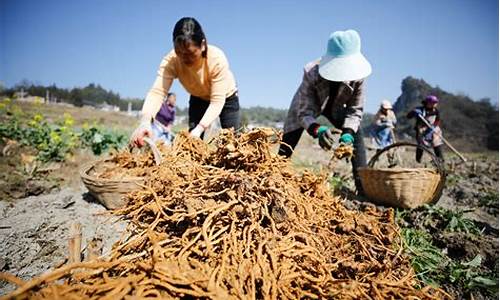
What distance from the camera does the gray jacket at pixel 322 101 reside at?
9.28 ft

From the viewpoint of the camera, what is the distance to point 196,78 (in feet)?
9.02

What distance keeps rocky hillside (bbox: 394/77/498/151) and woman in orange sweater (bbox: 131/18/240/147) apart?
1923 centimetres

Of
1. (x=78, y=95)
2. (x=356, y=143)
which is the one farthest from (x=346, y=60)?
(x=78, y=95)

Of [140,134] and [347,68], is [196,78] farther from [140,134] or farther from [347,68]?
[347,68]

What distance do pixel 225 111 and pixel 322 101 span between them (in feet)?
3.20

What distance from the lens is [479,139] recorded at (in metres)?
18.2

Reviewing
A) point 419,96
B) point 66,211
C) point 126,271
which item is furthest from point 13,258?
point 419,96

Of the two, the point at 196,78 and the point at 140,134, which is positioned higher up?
the point at 196,78

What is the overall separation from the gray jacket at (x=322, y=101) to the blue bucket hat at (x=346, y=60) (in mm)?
231

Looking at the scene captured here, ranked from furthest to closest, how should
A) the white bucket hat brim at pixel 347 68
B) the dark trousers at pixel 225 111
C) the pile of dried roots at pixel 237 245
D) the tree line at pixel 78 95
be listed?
the tree line at pixel 78 95 → the dark trousers at pixel 225 111 → the white bucket hat brim at pixel 347 68 → the pile of dried roots at pixel 237 245

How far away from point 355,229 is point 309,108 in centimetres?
163

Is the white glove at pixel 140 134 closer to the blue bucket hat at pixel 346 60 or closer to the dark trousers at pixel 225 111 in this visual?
the dark trousers at pixel 225 111

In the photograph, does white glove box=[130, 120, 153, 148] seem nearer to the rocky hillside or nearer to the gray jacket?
the gray jacket

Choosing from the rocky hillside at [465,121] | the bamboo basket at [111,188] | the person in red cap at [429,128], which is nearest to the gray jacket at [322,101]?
the bamboo basket at [111,188]
